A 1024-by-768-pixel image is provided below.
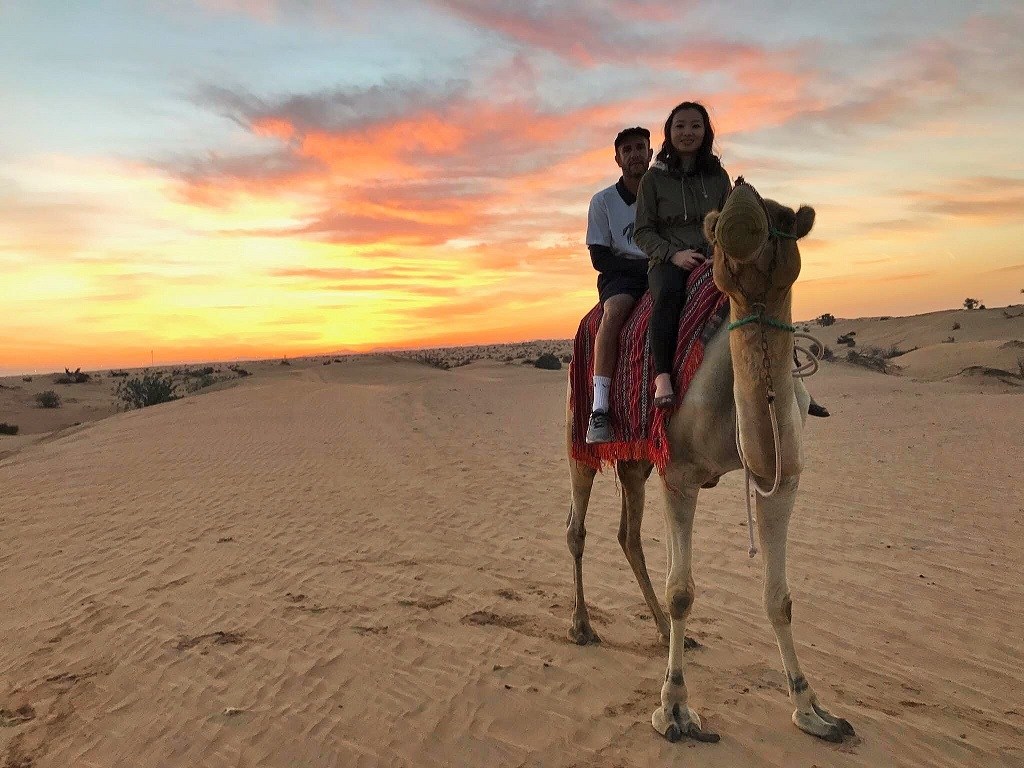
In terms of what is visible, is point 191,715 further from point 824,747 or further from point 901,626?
point 901,626

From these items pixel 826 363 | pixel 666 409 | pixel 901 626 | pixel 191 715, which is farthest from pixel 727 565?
pixel 826 363

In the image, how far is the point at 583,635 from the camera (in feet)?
17.2

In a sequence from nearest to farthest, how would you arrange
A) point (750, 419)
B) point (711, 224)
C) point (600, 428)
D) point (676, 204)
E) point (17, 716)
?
1. point (711, 224)
2. point (750, 419)
3. point (676, 204)
4. point (17, 716)
5. point (600, 428)

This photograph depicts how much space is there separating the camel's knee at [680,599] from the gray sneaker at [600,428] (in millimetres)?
1084

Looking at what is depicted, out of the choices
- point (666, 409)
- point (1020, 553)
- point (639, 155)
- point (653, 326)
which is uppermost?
point (639, 155)

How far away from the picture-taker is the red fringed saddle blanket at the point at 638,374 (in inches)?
148

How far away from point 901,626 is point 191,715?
534 cm

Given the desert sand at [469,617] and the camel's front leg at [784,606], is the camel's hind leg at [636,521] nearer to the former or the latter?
the desert sand at [469,617]

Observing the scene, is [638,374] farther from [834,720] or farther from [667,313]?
[834,720]

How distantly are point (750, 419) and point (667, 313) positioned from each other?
102 cm

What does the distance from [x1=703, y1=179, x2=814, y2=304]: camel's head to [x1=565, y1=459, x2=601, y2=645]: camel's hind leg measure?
2.56 m

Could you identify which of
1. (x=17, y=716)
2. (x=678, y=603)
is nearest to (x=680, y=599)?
(x=678, y=603)

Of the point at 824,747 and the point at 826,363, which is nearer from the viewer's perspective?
the point at 824,747

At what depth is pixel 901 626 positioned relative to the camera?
5.40 metres
